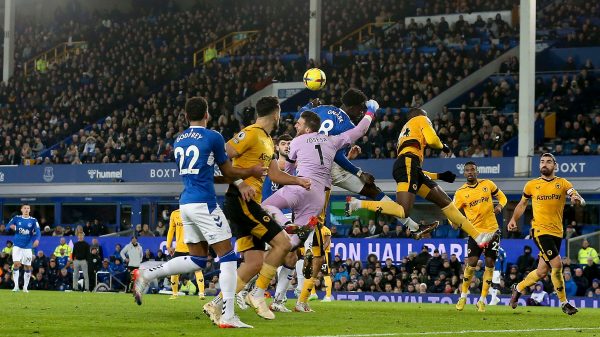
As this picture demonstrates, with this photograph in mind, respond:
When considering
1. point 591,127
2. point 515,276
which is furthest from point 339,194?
point 515,276

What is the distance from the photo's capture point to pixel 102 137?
4678cm

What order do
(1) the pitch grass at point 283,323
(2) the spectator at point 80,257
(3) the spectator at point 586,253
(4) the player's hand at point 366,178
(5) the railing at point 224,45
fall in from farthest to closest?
(5) the railing at point 224,45
(2) the spectator at point 80,257
(3) the spectator at point 586,253
(4) the player's hand at point 366,178
(1) the pitch grass at point 283,323

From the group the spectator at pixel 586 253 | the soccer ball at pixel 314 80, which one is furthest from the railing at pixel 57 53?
the soccer ball at pixel 314 80

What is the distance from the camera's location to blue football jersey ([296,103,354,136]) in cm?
1702

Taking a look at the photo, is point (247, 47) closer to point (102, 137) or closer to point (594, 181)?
point (102, 137)

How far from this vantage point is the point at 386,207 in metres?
17.4

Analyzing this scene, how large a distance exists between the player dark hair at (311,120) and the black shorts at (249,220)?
2.60 meters

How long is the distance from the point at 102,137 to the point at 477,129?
16612 millimetres

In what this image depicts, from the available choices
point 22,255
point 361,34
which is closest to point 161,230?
point 22,255

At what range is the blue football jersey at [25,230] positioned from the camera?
31156mm

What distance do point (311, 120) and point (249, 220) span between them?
283 centimetres

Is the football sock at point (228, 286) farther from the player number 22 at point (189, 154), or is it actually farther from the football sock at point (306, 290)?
the football sock at point (306, 290)

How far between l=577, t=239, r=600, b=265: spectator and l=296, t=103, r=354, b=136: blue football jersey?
14420mm

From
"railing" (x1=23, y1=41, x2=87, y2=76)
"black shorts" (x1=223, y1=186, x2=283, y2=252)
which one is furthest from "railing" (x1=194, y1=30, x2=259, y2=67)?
"black shorts" (x1=223, y1=186, x2=283, y2=252)
